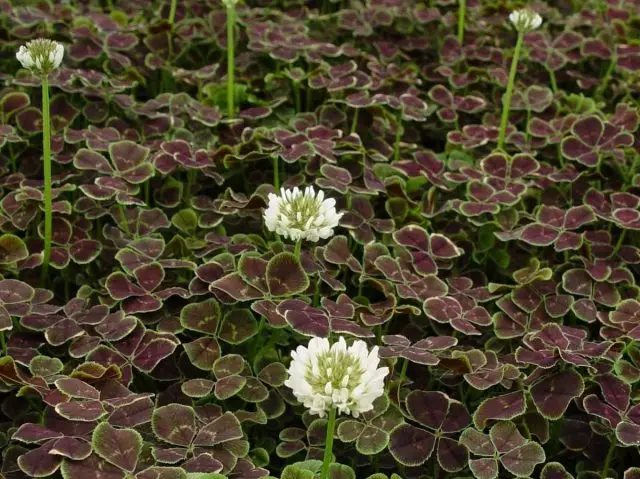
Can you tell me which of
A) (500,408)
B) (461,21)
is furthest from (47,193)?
(461,21)

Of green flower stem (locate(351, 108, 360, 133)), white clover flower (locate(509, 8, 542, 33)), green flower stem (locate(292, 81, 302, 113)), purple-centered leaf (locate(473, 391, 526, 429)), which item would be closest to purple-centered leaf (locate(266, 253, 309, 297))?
purple-centered leaf (locate(473, 391, 526, 429))

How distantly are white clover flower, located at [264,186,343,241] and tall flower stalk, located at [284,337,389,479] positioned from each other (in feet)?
1.26

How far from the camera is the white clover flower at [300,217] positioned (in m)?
1.84

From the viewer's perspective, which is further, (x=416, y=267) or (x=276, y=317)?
(x=416, y=267)

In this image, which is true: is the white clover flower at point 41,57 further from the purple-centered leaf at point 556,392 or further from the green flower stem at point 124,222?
the purple-centered leaf at point 556,392

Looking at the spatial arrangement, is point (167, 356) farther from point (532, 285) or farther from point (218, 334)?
point (532, 285)

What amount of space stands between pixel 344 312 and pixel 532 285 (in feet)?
1.67

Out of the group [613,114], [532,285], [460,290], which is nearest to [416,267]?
[460,290]

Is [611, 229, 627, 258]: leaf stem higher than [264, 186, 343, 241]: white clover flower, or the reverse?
[264, 186, 343, 241]: white clover flower

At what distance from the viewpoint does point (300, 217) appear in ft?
6.01

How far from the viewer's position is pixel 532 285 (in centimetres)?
218

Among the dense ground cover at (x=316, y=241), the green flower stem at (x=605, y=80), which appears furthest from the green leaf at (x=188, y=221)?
the green flower stem at (x=605, y=80)

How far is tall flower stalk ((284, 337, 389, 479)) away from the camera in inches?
56.8

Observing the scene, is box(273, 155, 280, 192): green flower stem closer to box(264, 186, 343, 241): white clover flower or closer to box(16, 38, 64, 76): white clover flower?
box(264, 186, 343, 241): white clover flower
